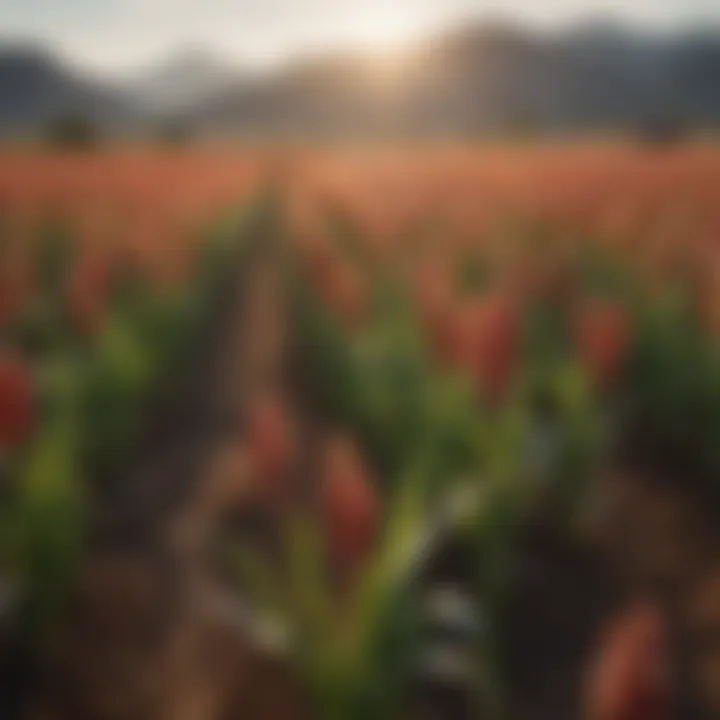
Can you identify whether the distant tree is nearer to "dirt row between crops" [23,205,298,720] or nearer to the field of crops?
the field of crops

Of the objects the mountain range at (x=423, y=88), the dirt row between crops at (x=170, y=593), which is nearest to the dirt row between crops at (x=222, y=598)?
the dirt row between crops at (x=170, y=593)

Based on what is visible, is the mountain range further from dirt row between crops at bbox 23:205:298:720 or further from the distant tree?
dirt row between crops at bbox 23:205:298:720

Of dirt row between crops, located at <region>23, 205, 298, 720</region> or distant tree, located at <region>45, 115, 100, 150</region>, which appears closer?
dirt row between crops, located at <region>23, 205, 298, 720</region>

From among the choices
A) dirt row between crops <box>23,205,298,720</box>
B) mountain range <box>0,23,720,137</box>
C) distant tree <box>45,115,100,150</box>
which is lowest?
dirt row between crops <box>23,205,298,720</box>

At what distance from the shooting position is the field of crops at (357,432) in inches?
27.2

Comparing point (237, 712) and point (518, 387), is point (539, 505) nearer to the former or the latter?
point (518, 387)

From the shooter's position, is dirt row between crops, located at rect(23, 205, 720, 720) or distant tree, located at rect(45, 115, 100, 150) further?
distant tree, located at rect(45, 115, 100, 150)

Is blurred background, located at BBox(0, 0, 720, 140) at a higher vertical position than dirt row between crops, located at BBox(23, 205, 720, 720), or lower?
higher

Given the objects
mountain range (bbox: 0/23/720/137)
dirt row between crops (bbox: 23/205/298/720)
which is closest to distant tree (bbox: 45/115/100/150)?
mountain range (bbox: 0/23/720/137)

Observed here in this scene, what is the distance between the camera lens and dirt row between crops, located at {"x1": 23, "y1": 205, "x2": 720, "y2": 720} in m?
0.71

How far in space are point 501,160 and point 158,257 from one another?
278mm

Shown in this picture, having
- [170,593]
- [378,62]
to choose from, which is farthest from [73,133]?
[170,593]

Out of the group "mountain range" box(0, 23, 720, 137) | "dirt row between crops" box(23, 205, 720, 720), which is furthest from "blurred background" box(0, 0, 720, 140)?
"dirt row between crops" box(23, 205, 720, 720)

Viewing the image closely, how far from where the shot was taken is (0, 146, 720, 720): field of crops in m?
0.69
